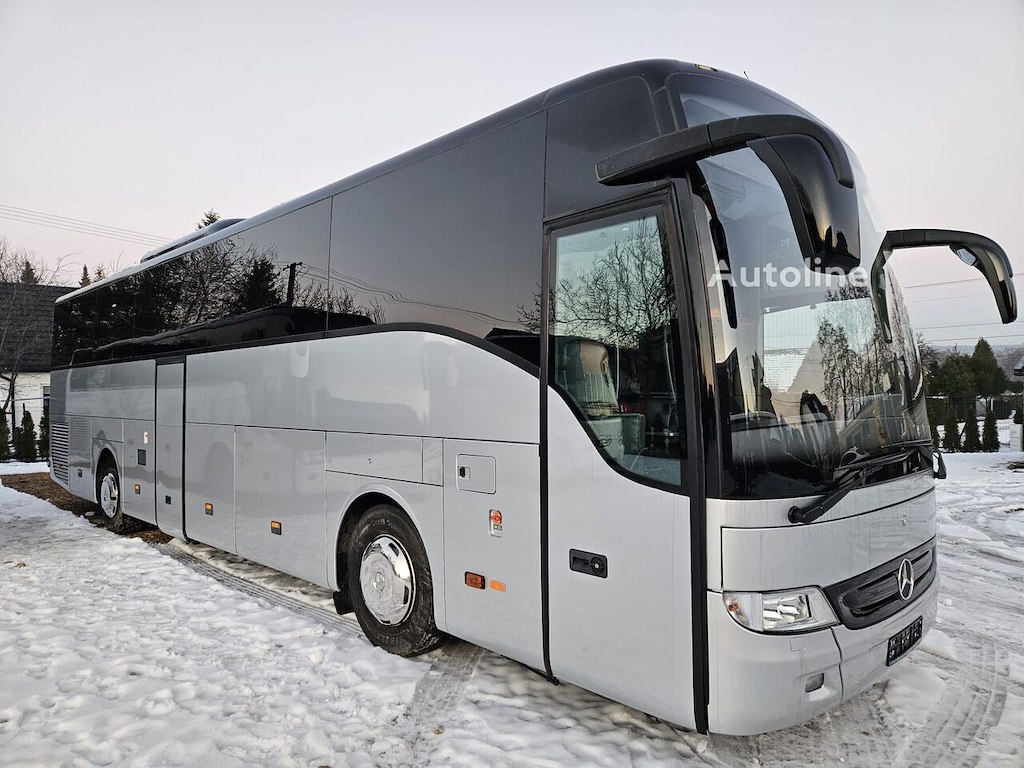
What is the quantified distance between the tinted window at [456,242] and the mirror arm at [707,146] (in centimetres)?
71

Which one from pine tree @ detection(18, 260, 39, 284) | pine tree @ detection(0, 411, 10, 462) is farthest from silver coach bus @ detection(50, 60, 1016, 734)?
pine tree @ detection(18, 260, 39, 284)

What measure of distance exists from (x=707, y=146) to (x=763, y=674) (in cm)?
229

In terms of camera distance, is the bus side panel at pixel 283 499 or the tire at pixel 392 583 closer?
the tire at pixel 392 583

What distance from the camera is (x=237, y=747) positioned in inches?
143

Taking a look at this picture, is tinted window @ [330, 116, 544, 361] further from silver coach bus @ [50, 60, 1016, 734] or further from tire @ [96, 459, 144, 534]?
tire @ [96, 459, 144, 534]

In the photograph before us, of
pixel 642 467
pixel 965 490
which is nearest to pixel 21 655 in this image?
pixel 642 467

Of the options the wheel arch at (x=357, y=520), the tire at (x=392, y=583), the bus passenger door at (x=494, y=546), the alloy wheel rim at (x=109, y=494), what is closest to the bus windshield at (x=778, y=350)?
the bus passenger door at (x=494, y=546)

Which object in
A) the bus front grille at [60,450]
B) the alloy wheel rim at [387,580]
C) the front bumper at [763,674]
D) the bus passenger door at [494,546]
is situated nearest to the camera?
the front bumper at [763,674]

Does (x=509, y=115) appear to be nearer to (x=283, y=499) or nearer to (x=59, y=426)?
(x=283, y=499)

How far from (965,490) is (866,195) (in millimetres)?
11348

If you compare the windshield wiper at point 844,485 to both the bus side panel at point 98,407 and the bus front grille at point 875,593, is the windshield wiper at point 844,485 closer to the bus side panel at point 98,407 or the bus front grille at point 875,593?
the bus front grille at point 875,593

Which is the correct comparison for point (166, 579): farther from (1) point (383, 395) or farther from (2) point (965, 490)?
(2) point (965, 490)

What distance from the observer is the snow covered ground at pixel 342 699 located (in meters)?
3.54

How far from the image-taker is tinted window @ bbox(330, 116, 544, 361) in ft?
12.9
